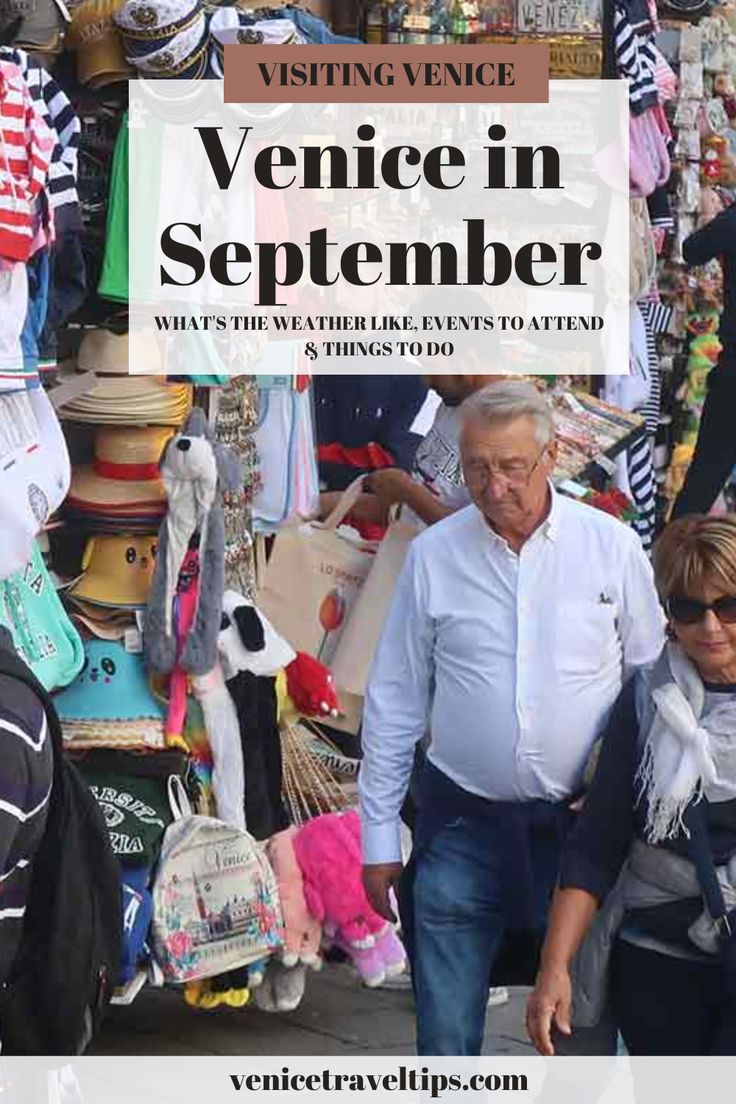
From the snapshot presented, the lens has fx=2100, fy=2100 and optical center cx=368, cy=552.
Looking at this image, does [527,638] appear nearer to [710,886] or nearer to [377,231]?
[710,886]

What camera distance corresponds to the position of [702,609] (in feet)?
11.6

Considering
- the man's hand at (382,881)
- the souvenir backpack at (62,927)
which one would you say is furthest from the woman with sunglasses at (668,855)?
the souvenir backpack at (62,927)

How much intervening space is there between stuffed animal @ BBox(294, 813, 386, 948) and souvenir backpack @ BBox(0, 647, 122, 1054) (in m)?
2.18

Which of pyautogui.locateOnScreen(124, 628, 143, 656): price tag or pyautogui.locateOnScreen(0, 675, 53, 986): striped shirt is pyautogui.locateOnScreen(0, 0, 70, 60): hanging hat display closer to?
pyautogui.locateOnScreen(124, 628, 143, 656): price tag

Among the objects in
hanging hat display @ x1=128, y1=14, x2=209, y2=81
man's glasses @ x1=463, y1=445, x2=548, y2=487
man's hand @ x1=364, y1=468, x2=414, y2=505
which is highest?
hanging hat display @ x1=128, y1=14, x2=209, y2=81

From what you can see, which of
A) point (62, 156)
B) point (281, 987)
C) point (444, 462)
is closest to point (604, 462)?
point (444, 462)

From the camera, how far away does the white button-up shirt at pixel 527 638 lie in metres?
3.97

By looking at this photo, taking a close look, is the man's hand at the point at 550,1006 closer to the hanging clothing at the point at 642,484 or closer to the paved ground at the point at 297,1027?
the paved ground at the point at 297,1027

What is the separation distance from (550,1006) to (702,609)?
72 centimetres

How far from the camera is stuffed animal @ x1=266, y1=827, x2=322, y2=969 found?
17.6ft

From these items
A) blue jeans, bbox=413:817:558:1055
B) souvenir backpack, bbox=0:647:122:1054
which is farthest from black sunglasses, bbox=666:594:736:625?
souvenir backpack, bbox=0:647:122:1054

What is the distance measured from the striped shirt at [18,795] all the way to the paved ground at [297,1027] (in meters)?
2.49

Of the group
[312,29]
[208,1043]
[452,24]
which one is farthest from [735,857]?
[452,24]

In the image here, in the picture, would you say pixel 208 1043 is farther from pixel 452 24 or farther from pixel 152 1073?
pixel 452 24
